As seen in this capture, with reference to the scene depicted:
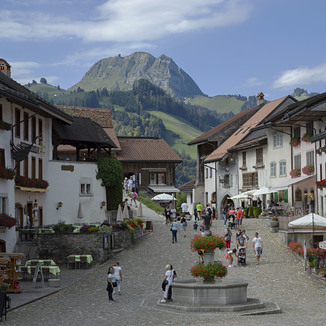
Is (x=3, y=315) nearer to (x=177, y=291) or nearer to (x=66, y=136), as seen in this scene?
(x=177, y=291)

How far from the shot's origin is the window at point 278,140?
5778 centimetres

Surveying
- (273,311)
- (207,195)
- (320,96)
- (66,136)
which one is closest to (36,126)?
(66,136)

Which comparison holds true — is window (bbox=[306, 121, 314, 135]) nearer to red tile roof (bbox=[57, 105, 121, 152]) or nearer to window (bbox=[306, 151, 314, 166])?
window (bbox=[306, 151, 314, 166])

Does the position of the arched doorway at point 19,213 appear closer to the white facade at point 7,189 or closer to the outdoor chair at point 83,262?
the white facade at point 7,189

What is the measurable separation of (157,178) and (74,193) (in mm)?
31588

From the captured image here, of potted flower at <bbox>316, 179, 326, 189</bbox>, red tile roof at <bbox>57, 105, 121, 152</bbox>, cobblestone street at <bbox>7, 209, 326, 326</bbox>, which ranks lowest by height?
cobblestone street at <bbox>7, 209, 326, 326</bbox>

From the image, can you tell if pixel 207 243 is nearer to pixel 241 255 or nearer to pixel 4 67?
pixel 241 255

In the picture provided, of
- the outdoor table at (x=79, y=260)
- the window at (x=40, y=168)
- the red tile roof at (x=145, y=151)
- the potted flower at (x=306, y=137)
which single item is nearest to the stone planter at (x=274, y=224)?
the potted flower at (x=306, y=137)

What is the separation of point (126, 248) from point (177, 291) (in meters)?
19.2

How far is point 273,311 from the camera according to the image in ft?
73.3

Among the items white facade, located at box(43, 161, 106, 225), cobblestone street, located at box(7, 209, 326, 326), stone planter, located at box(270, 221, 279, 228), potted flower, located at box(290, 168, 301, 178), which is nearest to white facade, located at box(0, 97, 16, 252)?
cobblestone street, located at box(7, 209, 326, 326)

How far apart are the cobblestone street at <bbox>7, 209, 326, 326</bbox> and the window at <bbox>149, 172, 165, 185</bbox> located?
33.6m

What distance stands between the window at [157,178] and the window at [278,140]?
78.1 feet

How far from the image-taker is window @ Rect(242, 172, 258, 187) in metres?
63.7
